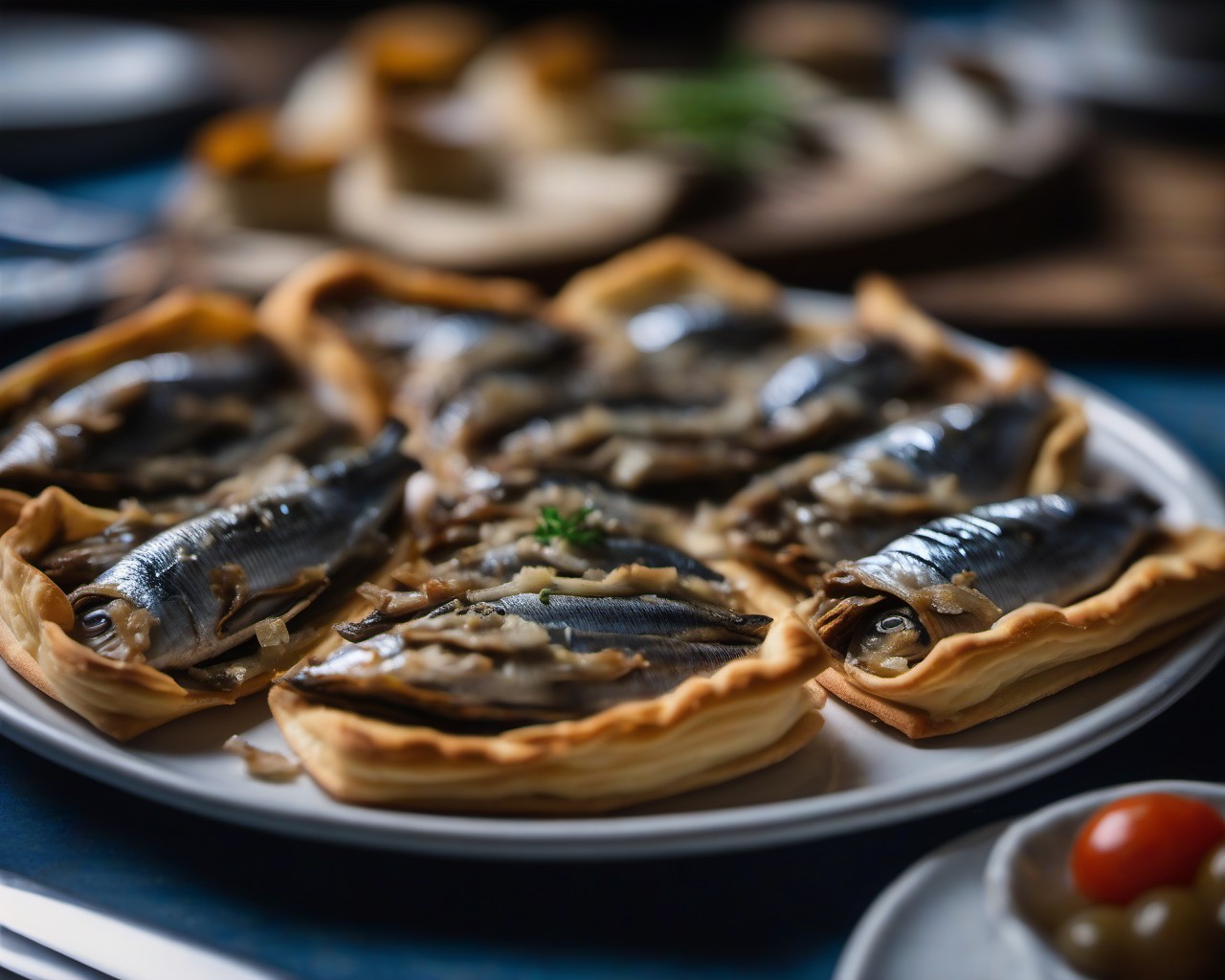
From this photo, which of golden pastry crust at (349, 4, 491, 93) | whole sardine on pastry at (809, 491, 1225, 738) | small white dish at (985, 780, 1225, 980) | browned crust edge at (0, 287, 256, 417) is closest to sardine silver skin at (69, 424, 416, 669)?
browned crust edge at (0, 287, 256, 417)

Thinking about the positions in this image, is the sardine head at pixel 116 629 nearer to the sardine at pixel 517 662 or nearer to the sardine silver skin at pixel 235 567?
the sardine silver skin at pixel 235 567

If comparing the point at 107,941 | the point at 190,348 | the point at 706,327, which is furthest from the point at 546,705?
the point at 190,348

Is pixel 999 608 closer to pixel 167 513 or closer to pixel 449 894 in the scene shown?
pixel 449 894

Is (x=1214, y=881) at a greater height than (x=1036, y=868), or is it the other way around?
(x=1214, y=881)

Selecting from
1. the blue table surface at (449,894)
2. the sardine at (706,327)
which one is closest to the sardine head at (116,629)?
the blue table surface at (449,894)

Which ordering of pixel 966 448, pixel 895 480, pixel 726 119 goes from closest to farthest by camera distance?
pixel 895 480, pixel 966 448, pixel 726 119

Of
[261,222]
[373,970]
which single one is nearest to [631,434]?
[373,970]
